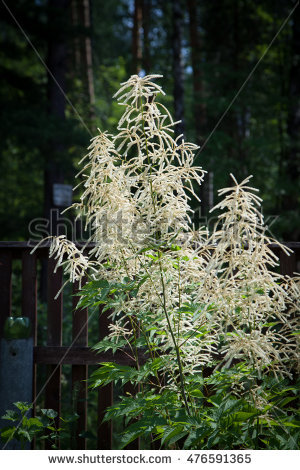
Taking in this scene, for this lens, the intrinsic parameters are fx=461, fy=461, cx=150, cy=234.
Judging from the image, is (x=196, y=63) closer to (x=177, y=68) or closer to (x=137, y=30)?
(x=137, y=30)

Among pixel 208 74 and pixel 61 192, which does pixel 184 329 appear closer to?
pixel 61 192

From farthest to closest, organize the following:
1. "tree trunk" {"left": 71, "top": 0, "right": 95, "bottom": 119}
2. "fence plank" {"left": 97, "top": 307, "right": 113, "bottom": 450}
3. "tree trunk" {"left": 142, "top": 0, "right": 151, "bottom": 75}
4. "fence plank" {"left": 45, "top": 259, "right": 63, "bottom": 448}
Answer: "tree trunk" {"left": 71, "top": 0, "right": 95, "bottom": 119}, "tree trunk" {"left": 142, "top": 0, "right": 151, "bottom": 75}, "fence plank" {"left": 45, "top": 259, "right": 63, "bottom": 448}, "fence plank" {"left": 97, "top": 307, "right": 113, "bottom": 450}

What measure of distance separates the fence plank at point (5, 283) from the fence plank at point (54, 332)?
14.9 inches

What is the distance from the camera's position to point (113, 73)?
21.2 meters

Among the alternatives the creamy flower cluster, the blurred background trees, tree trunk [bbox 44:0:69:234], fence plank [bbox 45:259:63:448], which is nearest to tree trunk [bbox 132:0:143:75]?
the blurred background trees

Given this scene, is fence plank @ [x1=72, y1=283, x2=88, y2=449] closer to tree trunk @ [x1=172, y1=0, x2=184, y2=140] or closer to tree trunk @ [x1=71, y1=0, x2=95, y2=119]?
tree trunk @ [x1=172, y1=0, x2=184, y2=140]

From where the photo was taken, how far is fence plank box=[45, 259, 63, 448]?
11.3ft

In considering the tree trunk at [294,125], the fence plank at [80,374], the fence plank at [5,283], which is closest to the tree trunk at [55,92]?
the tree trunk at [294,125]

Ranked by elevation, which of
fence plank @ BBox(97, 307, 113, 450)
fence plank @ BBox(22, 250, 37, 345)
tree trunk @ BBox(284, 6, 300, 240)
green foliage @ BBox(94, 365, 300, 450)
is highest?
tree trunk @ BBox(284, 6, 300, 240)

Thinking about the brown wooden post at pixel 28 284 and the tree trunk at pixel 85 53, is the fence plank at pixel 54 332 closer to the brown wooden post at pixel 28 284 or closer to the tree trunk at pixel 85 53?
the brown wooden post at pixel 28 284

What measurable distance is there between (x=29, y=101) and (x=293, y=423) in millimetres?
10872

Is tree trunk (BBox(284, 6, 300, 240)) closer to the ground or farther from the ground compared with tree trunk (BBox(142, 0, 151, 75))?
closer to the ground

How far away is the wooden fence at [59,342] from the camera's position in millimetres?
3363
